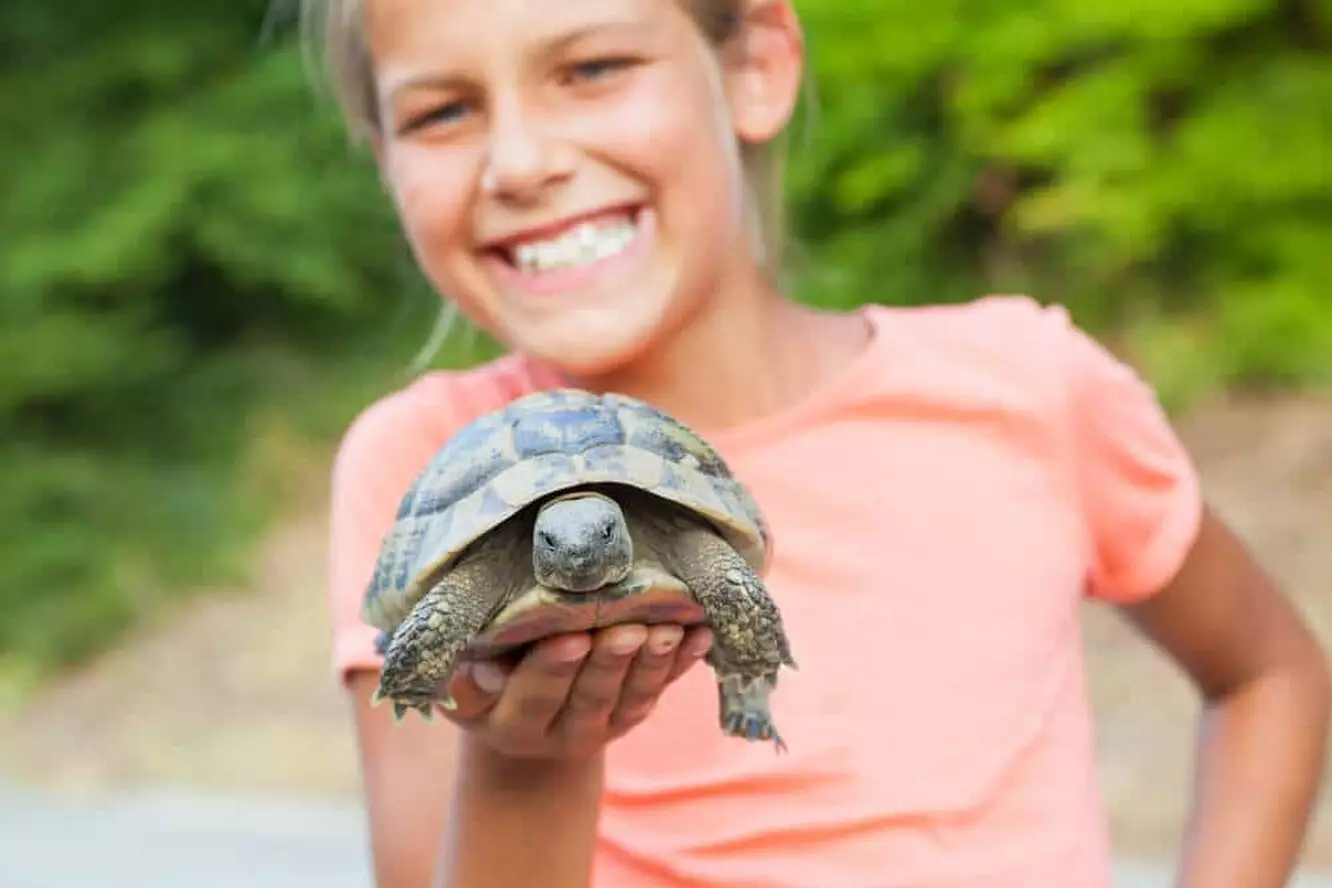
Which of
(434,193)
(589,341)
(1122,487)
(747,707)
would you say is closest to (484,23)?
(434,193)

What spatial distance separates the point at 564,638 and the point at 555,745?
0.12m

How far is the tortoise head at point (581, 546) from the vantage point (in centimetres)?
120

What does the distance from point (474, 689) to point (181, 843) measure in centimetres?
341

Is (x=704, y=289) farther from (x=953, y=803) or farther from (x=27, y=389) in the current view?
(x=27, y=389)

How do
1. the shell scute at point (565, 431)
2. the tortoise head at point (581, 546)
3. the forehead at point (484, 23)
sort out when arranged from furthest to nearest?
the forehead at point (484, 23) < the shell scute at point (565, 431) < the tortoise head at point (581, 546)

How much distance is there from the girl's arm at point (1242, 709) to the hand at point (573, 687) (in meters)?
0.79

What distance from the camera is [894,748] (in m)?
1.59

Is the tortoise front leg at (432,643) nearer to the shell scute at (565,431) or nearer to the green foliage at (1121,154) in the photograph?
the shell scute at (565,431)

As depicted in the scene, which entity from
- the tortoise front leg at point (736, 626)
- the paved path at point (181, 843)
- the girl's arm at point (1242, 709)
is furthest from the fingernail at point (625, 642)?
the paved path at point (181, 843)

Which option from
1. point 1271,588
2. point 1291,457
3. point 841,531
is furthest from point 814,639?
point 1291,457

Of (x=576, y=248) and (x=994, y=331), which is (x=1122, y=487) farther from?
(x=576, y=248)

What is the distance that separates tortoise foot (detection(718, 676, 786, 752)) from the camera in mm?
1358

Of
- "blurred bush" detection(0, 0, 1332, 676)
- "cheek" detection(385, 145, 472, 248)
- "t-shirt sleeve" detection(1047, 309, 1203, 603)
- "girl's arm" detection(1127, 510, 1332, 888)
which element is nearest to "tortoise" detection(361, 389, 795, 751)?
"cheek" detection(385, 145, 472, 248)

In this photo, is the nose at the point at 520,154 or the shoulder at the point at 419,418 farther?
the shoulder at the point at 419,418
